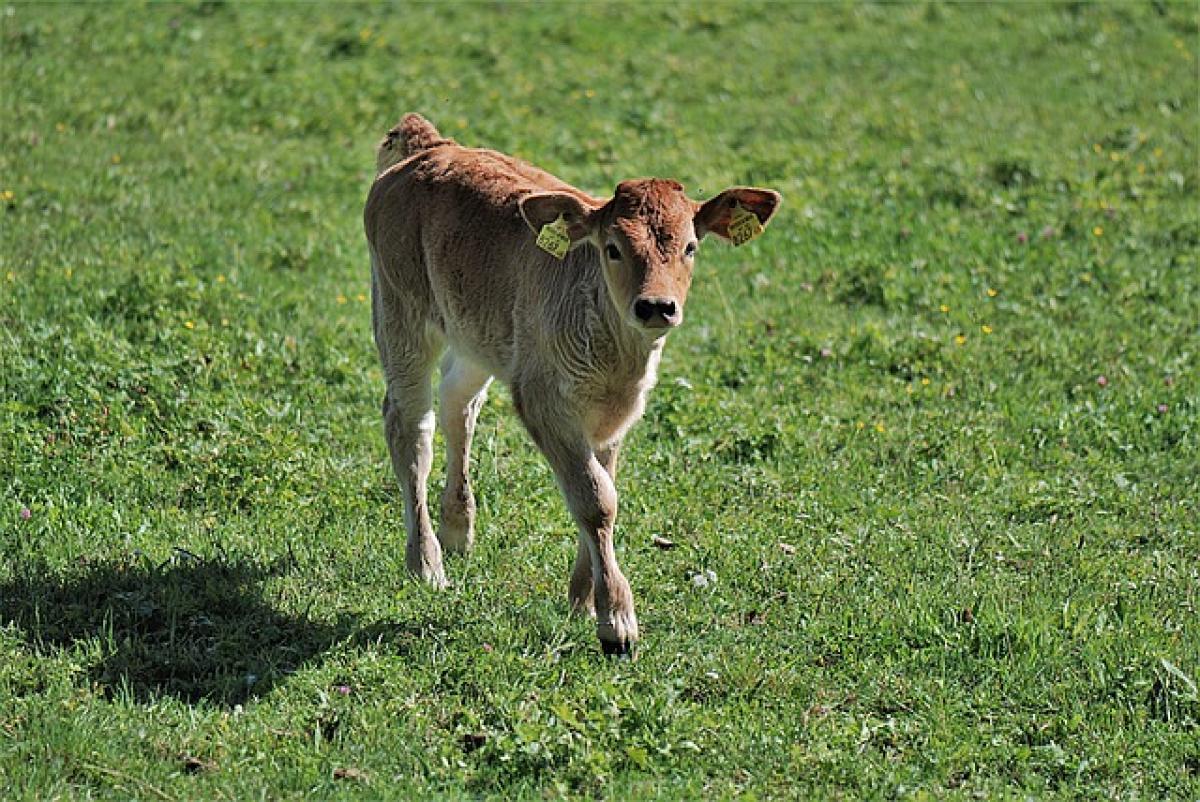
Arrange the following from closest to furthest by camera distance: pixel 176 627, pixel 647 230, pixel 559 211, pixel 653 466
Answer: pixel 647 230 < pixel 559 211 < pixel 176 627 < pixel 653 466

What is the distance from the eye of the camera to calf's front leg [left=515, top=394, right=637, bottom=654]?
24.1 feet

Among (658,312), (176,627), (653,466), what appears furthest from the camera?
(653,466)

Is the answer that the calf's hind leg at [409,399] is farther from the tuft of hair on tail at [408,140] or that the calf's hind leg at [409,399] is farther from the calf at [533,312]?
the tuft of hair on tail at [408,140]

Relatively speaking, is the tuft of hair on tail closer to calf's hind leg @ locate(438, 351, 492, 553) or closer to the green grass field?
calf's hind leg @ locate(438, 351, 492, 553)

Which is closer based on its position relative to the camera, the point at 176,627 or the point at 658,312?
the point at 658,312

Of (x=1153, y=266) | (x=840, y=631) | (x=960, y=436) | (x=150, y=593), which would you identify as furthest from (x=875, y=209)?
(x=150, y=593)

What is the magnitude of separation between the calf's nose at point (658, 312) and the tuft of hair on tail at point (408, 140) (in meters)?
3.21

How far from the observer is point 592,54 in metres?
19.2

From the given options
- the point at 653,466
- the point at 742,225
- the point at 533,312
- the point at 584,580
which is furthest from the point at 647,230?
the point at 653,466

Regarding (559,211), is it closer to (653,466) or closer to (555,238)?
(555,238)

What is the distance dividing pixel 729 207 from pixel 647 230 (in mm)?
582

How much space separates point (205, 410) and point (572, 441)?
307cm

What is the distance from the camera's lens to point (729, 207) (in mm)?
7578

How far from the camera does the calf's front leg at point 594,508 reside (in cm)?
735
